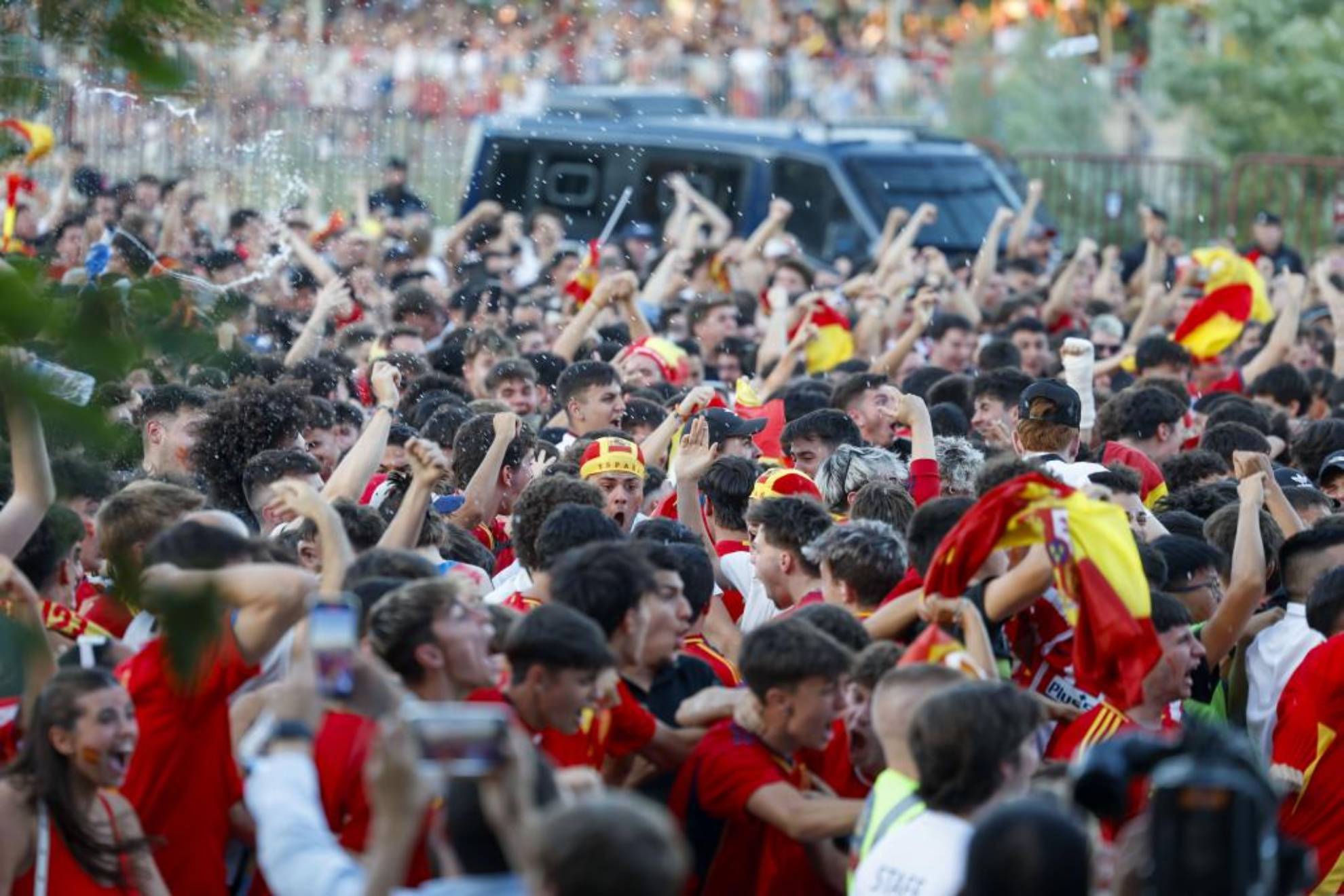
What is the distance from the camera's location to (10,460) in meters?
5.08

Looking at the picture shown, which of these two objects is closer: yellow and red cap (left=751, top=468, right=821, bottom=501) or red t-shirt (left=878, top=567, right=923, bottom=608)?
red t-shirt (left=878, top=567, right=923, bottom=608)

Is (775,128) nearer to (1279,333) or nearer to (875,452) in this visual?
(1279,333)

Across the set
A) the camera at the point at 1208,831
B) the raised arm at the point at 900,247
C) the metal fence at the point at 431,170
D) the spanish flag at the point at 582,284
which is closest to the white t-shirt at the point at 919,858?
the camera at the point at 1208,831

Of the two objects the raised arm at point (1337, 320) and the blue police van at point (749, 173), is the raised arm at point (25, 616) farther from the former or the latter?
the blue police van at point (749, 173)

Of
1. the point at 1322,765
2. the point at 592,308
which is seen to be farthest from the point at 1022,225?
the point at 1322,765

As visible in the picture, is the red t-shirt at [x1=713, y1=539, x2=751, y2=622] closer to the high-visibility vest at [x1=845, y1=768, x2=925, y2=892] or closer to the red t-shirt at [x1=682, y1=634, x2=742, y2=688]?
the red t-shirt at [x1=682, y1=634, x2=742, y2=688]

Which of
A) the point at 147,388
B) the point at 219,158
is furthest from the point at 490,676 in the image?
the point at 219,158

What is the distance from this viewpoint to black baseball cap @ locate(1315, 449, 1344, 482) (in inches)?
333

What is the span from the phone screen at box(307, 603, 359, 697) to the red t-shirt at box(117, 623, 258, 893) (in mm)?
A: 1281

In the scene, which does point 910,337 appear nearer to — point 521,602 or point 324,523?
point 521,602

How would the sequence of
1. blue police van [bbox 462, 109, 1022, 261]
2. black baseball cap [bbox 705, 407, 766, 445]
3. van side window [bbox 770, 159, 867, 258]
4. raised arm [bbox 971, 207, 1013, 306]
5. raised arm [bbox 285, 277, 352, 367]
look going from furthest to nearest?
blue police van [bbox 462, 109, 1022, 261] → van side window [bbox 770, 159, 867, 258] → raised arm [bbox 971, 207, 1013, 306] → raised arm [bbox 285, 277, 352, 367] → black baseball cap [bbox 705, 407, 766, 445]

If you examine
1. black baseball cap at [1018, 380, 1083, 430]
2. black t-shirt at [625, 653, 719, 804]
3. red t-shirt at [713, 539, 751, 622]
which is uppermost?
black baseball cap at [1018, 380, 1083, 430]

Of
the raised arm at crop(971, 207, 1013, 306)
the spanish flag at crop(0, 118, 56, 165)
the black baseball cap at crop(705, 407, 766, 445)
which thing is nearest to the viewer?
the spanish flag at crop(0, 118, 56, 165)

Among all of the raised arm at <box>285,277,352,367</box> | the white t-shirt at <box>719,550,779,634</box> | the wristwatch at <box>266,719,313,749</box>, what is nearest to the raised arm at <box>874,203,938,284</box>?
the raised arm at <box>285,277,352,367</box>
